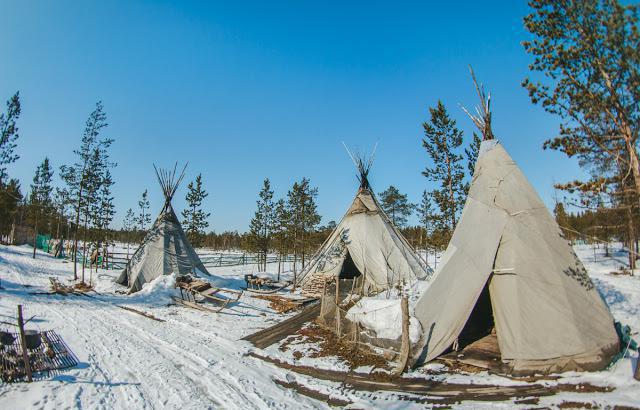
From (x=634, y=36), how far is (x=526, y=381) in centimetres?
645

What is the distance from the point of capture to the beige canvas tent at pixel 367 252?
15.7 metres

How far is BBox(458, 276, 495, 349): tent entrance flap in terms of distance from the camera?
893 centimetres

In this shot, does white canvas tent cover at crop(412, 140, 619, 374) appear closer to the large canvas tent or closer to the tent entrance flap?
the tent entrance flap

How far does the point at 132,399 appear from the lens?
5715mm

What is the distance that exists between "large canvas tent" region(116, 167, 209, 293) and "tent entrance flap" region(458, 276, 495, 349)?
45.5ft

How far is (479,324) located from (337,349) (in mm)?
4447

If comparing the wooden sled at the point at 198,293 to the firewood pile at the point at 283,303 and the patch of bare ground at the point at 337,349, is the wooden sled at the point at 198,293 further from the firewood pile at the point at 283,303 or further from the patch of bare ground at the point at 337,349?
the patch of bare ground at the point at 337,349

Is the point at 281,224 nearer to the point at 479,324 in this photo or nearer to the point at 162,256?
the point at 162,256

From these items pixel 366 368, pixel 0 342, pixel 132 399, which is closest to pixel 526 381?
pixel 366 368

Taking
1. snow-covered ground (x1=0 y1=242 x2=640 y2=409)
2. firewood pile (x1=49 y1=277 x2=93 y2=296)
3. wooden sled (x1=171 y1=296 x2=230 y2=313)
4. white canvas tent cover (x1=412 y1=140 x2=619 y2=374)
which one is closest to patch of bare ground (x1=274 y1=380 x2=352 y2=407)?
snow-covered ground (x1=0 y1=242 x2=640 y2=409)

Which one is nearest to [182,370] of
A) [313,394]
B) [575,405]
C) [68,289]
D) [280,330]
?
[313,394]

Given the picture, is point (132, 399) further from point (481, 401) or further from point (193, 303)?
point (193, 303)

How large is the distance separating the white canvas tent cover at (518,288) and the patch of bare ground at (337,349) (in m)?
1.02

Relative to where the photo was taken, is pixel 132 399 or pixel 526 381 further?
pixel 526 381
